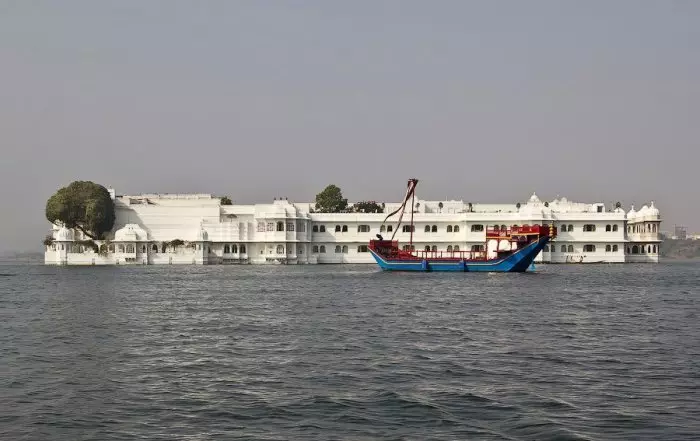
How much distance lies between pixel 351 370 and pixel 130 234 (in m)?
82.8

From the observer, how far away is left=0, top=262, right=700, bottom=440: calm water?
14102mm

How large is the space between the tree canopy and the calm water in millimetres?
63268

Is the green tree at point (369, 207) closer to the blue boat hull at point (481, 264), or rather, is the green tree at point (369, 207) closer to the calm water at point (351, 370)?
the blue boat hull at point (481, 264)

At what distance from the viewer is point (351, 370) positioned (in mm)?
19406

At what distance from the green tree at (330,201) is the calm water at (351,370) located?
74631 mm

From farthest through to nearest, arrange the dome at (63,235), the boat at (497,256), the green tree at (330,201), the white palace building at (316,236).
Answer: the green tree at (330,201) → the dome at (63,235) → the white palace building at (316,236) → the boat at (497,256)

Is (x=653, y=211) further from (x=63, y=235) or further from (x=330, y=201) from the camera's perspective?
(x=63, y=235)

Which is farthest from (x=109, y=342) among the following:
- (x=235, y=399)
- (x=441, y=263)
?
(x=441, y=263)

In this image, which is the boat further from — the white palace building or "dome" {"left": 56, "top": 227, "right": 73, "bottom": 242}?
"dome" {"left": 56, "top": 227, "right": 73, "bottom": 242}

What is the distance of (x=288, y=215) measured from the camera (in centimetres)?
9688

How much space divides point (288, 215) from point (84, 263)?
86.7 feet

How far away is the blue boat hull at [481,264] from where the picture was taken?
68625mm

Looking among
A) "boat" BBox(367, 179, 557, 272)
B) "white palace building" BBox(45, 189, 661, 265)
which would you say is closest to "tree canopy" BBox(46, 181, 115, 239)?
"white palace building" BBox(45, 189, 661, 265)

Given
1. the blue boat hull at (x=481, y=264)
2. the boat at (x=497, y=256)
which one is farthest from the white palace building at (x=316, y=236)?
the blue boat hull at (x=481, y=264)
